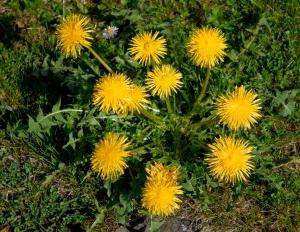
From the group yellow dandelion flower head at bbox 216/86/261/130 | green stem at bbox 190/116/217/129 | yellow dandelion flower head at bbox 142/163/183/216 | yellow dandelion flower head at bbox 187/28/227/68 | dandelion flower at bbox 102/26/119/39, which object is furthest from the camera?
dandelion flower at bbox 102/26/119/39

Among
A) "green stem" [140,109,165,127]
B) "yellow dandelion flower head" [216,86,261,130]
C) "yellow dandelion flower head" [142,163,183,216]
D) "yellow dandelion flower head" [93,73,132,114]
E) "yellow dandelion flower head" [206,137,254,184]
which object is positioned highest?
"green stem" [140,109,165,127]

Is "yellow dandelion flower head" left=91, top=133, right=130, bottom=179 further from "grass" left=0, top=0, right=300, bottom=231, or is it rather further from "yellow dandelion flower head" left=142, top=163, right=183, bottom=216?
"grass" left=0, top=0, right=300, bottom=231

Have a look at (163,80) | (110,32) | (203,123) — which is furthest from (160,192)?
(110,32)

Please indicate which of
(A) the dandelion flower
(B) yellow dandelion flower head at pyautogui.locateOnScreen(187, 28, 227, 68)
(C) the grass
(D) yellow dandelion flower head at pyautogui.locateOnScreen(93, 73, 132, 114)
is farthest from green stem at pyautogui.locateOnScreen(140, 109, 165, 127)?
(A) the dandelion flower

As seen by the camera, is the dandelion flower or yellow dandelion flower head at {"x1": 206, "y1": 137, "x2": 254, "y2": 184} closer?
yellow dandelion flower head at {"x1": 206, "y1": 137, "x2": 254, "y2": 184}

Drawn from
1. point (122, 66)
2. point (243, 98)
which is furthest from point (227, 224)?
point (122, 66)

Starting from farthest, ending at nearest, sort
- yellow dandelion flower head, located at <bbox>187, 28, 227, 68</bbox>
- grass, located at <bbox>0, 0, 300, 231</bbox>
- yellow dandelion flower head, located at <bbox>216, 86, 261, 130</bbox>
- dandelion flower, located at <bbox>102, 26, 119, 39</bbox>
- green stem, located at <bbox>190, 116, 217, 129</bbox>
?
1. dandelion flower, located at <bbox>102, 26, 119, 39</bbox>
2. grass, located at <bbox>0, 0, 300, 231</bbox>
3. green stem, located at <bbox>190, 116, 217, 129</bbox>
4. yellow dandelion flower head, located at <bbox>187, 28, 227, 68</bbox>
5. yellow dandelion flower head, located at <bbox>216, 86, 261, 130</bbox>

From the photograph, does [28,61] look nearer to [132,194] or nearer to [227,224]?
[132,194]
